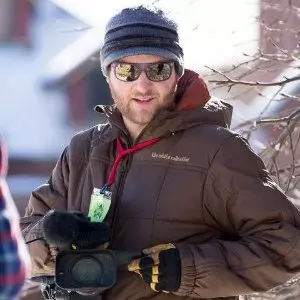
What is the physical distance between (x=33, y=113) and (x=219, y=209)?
1234cm

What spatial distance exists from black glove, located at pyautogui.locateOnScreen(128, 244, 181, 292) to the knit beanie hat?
2.26 ft

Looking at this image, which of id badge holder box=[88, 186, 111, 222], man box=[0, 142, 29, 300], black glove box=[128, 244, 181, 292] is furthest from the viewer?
id badge holder box=[88, 186, 111, 222]

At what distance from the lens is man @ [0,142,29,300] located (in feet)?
6.49

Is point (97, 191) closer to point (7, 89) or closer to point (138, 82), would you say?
point (138, 82)

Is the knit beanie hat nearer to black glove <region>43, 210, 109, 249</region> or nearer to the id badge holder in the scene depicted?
the id badge holder

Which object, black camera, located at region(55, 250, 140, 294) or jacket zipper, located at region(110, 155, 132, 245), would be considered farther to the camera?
jacket zipper, located at region(110, 155, 132, 245)

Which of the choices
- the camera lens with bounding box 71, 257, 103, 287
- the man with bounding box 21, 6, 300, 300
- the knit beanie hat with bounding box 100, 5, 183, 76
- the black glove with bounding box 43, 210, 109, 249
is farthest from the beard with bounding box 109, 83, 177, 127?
the camera lens with bounding box 71, 257, 103, 287

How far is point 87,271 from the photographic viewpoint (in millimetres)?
2975

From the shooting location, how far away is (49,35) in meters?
15.3

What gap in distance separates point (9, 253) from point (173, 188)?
1140 millimetres

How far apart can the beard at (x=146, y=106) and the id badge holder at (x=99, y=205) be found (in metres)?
0.27

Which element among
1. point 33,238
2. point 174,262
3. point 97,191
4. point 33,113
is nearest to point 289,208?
point 174,262

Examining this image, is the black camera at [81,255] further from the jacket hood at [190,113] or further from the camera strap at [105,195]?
the jacket hood at [190,113]

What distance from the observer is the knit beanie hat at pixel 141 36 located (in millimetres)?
3176
